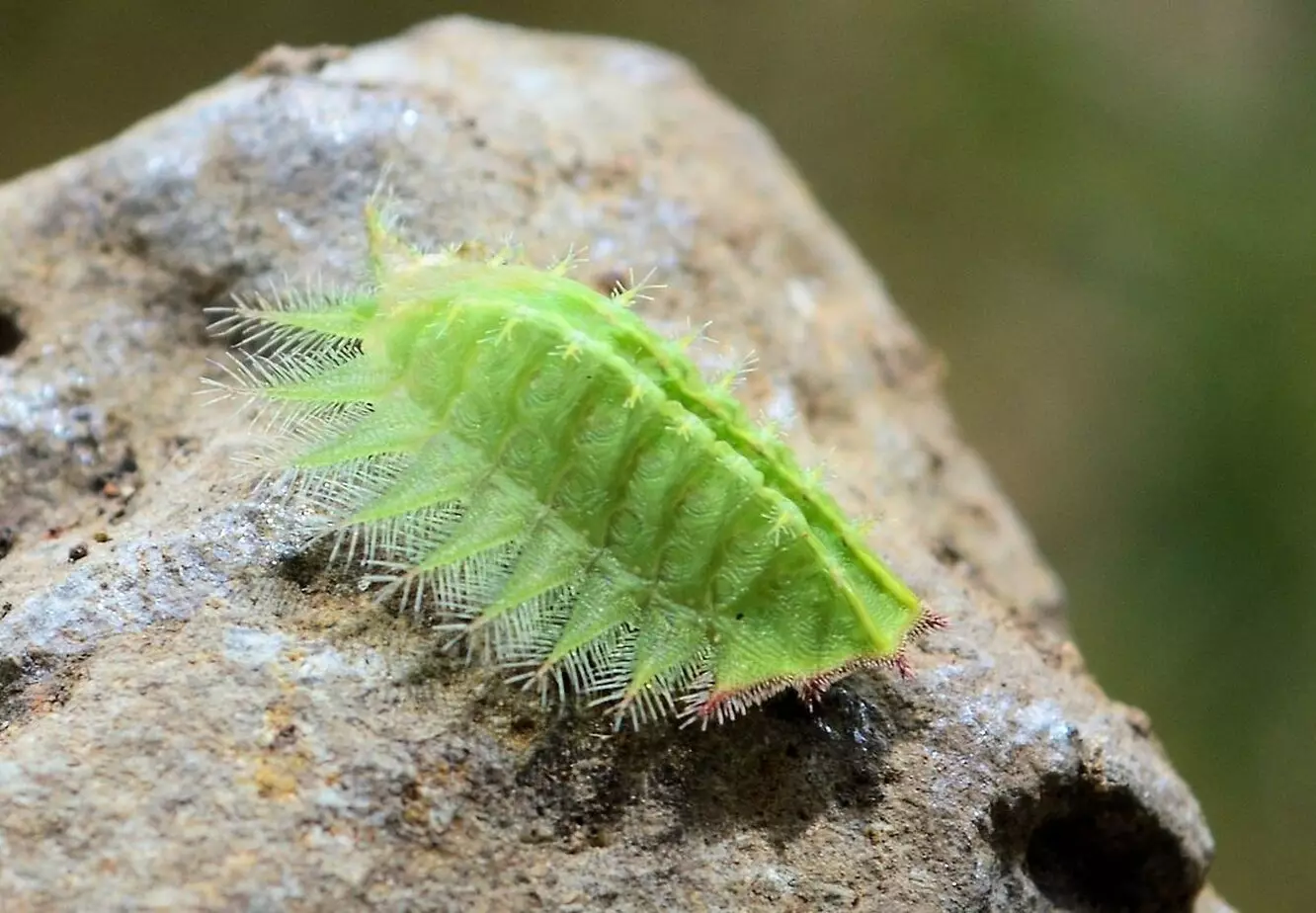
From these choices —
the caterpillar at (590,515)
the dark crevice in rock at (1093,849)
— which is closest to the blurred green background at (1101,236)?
the dark crevice in rock at (1093,849)

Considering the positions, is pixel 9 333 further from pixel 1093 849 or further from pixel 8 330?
pixel 1093 849

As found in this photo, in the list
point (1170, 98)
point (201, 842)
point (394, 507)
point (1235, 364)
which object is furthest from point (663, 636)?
point (1170, 98)

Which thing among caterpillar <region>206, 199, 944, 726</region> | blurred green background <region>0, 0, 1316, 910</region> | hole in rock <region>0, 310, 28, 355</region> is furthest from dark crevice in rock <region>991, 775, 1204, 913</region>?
hole in rock <region>0, 310, 28, 355</region>

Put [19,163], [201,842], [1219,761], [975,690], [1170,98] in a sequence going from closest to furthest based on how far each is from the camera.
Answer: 1. [201,842]
2. [975,690]
3. [1219,761]
4. [19,163]
5. [1170,98]

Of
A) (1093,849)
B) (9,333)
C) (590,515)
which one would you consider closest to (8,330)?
(9,333)

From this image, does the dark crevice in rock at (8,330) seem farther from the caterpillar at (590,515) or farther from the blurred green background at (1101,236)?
the blurred green background at (1101,236)

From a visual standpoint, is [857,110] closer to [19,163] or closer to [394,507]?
[19,163]
